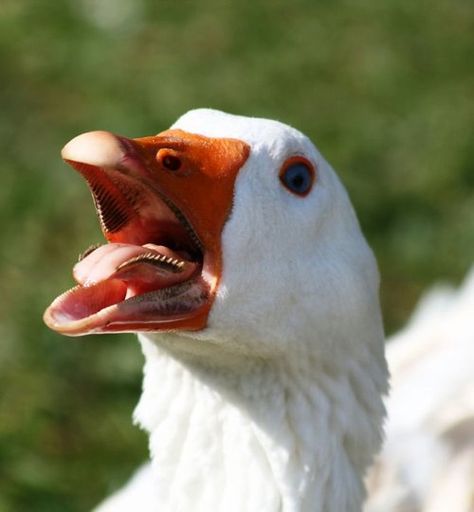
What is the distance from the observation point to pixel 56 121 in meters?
6.69

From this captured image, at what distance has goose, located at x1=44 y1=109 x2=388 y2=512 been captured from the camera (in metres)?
2.72

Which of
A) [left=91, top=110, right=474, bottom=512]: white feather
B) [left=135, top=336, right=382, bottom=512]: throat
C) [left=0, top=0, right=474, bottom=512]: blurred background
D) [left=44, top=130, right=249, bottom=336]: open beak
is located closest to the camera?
[left=44, top=130, right=249, bottom=336]: open beak

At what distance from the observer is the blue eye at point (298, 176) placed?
2934 mm

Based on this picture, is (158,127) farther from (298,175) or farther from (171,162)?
(171,162)

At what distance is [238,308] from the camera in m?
2.82

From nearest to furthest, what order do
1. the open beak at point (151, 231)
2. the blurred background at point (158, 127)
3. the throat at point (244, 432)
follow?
the open beak at point (151, 231), the throat at point (244, 432), the blurred background at point (158, 127)

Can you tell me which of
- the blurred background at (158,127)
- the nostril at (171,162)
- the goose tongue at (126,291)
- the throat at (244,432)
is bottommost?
the blurred background at (158,127)

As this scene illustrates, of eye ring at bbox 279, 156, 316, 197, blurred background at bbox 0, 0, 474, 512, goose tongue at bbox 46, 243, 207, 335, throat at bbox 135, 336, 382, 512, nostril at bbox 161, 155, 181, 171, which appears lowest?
blurred background at bbox 0, 0, 474, 512

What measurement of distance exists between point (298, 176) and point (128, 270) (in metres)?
0.48

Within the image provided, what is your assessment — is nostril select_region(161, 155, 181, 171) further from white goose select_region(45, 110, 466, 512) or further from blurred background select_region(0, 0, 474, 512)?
blurred background select_region(0, 0, 474, 512)

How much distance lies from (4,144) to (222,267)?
3.87 metres

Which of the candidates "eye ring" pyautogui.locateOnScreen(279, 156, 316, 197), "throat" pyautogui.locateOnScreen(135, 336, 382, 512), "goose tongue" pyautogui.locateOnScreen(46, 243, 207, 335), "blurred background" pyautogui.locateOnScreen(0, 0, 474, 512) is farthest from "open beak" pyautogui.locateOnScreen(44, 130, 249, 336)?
"blurred background" pyautogui.locateOnScreen(0, 0, 474, 512)

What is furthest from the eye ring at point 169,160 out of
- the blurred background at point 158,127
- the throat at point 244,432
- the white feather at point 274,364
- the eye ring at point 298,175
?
the blurred background at point 158,127

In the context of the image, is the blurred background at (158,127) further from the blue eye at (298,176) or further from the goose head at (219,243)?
the blue eye at (298,176)
